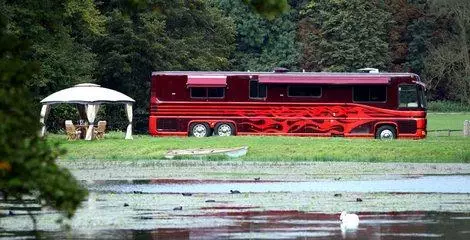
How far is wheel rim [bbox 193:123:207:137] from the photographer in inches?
2302

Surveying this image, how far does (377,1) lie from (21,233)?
86.5m

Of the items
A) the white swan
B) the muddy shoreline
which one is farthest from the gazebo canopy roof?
the white swan

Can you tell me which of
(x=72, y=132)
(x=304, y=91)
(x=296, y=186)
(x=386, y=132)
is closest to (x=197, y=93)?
(x=304, y=91)

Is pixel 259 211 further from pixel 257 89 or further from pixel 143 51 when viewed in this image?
pixel 143 51

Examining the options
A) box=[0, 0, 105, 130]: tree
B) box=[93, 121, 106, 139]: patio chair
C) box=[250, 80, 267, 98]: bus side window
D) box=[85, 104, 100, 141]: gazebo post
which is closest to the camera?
box=[85, 104, 100, 141]: gazebo post

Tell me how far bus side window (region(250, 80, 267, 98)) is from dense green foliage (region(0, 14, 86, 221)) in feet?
153

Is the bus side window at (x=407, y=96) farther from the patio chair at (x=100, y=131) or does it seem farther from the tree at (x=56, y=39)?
the tree at (x=56, y=39)

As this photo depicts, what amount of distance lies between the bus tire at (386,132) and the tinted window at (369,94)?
4.03 ft

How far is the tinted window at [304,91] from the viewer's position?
192ft

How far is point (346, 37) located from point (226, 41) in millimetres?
13647

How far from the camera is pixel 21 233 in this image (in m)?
→ 22.3

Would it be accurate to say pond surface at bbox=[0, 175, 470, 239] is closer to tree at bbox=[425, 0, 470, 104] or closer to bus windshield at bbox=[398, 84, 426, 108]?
bus windshield at bbox=[398, 84, 426, 108]

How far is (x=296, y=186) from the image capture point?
3547 centimetres

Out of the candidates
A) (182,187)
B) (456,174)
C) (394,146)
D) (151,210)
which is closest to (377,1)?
(394,146)
